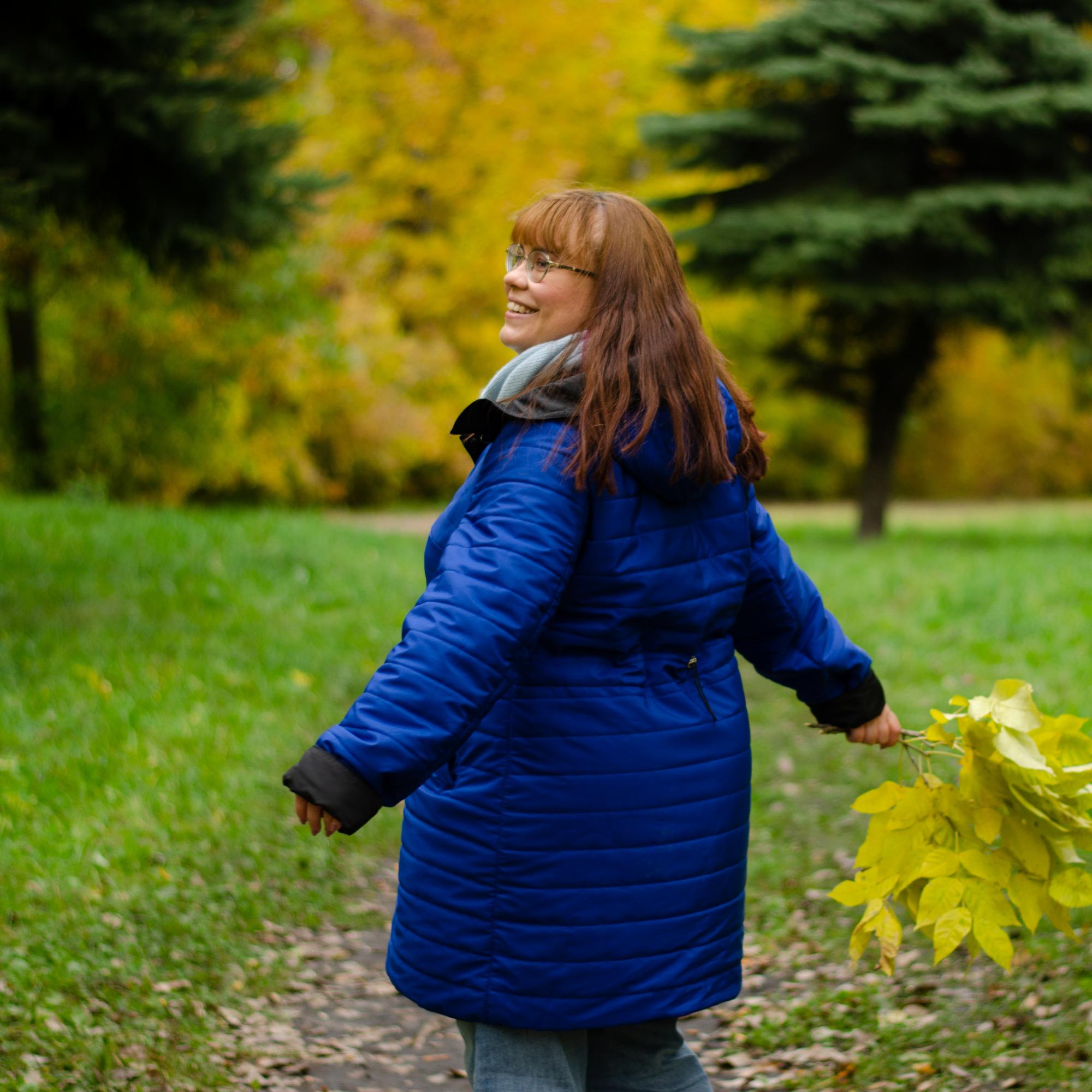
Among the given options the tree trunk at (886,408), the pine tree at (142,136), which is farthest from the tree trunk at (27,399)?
the tree trunk at (886,408)

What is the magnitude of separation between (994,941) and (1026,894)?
0.47ft

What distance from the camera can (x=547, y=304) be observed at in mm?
2322

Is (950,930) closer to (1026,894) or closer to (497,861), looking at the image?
(1026,894)

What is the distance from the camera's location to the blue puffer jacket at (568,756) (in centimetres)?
208

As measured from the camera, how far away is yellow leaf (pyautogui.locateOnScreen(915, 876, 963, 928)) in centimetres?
253

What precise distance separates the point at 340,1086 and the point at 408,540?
996 cm

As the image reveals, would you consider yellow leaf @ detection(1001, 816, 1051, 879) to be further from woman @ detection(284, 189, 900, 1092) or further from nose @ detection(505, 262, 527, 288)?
nose @ detection(505, 262, 527, 288)

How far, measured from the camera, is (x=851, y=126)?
44.8 ft

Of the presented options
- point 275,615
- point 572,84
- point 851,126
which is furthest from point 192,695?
point 572,84

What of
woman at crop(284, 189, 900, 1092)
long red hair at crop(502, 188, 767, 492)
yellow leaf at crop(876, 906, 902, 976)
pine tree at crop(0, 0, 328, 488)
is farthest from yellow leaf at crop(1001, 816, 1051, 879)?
pine tree at crop(0, 0, 328, 488)

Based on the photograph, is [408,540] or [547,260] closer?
[547,260]

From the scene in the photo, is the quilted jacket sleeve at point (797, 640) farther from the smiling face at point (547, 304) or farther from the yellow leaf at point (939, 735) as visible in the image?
the smiling face at point (547, 304)

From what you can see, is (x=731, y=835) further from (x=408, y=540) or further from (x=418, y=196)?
(x=418, y=196)

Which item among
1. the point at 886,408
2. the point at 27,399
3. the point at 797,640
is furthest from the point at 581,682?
the point at 27,399
